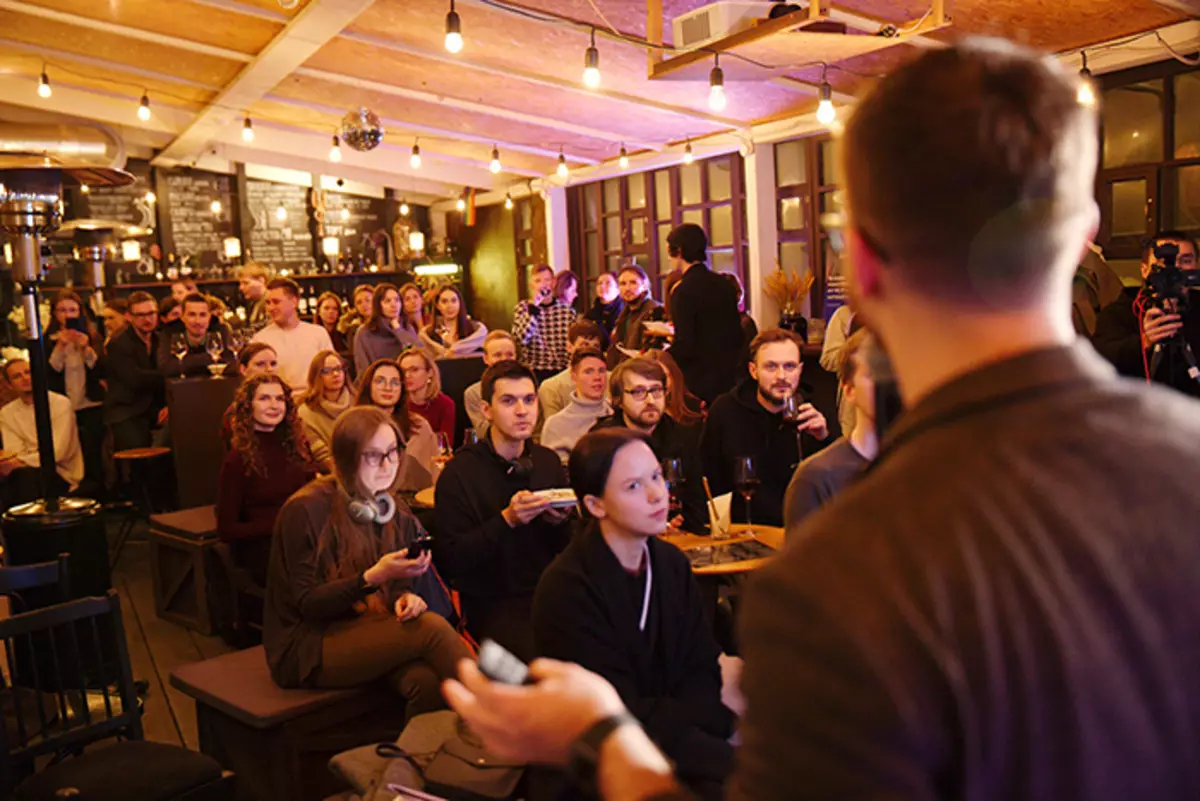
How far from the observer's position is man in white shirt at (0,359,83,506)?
6.16 m

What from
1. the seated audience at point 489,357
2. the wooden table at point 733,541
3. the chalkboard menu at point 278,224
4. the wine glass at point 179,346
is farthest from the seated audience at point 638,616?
the chalkboard menu at point 278,224

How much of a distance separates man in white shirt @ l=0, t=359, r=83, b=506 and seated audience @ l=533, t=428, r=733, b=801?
15.7 feet

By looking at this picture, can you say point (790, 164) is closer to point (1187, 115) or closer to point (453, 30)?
point (1187, 115)

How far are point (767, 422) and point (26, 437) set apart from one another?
184 inches

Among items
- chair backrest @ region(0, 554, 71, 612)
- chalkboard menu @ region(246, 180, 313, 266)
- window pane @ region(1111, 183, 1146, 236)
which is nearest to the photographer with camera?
window pane @ region(1111, 183, 1146, 236)

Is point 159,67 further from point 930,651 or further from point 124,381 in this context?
point 930,651

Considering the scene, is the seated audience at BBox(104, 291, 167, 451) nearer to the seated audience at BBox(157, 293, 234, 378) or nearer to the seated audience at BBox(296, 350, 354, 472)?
the seated audience at BBox(157, 293, 234, 378)

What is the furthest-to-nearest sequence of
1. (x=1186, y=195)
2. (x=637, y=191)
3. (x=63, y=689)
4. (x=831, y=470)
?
(x=637, y=191), (x=1186, y=195), (x=63, y=689), (x=831, y=470)

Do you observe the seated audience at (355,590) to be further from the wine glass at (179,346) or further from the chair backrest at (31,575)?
the wine glass at (179,346)

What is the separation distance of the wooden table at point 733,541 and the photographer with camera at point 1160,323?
179 centimetres

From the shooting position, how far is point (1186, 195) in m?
5.73

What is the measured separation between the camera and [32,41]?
831 cm

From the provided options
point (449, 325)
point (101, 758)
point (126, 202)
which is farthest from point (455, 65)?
point (126, 202)

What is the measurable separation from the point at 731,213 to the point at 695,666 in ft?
25.4
